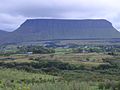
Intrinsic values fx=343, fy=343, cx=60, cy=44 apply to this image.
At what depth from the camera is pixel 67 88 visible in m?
12.7

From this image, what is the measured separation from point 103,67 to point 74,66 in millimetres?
5466

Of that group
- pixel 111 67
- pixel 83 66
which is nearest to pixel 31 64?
pixel 83 66

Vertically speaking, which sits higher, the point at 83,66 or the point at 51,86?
the point at 51,86

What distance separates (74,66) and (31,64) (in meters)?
8.74

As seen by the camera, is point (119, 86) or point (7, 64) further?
point (7, 64)

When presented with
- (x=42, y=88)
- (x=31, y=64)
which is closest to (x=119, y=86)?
(x=42, y=88)

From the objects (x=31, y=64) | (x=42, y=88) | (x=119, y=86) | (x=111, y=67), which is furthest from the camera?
(x=31, y=64)

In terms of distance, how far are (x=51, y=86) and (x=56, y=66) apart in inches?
2106

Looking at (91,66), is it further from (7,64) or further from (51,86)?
(51,86)

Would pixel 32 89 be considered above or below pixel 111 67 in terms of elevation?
above

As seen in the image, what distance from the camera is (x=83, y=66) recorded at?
65.7 meters

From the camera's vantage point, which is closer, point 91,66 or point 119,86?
point 119,86

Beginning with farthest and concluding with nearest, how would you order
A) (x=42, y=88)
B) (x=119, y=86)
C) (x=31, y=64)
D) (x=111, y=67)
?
(x=31, y=64), (x=111, y=67), (x=119, y=86), (x=42, y=88)

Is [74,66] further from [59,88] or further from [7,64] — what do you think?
[59,88]
